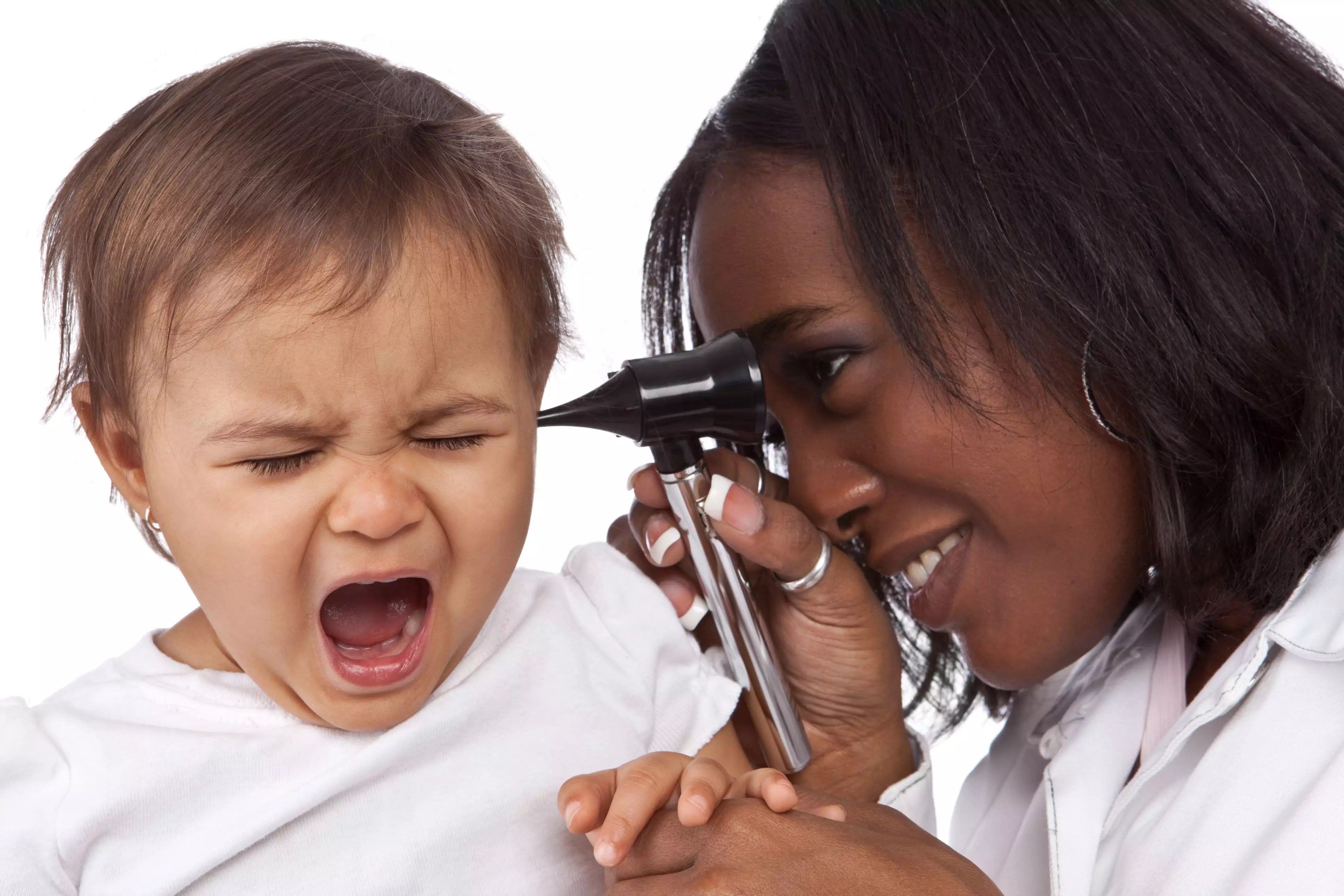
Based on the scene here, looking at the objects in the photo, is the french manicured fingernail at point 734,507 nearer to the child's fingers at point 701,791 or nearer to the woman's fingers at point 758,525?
the woman's fingers at point 758,525

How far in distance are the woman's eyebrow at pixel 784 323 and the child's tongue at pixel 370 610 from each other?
452 mm

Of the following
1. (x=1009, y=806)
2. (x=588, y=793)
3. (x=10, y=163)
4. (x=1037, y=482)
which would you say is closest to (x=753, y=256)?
(x=1037, y=482)

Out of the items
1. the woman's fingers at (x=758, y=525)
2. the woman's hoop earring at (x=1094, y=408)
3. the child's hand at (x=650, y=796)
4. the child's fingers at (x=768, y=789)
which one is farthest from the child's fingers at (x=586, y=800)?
the woman's hoop earring at (x=1094, y=408)

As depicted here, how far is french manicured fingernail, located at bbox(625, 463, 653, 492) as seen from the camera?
1.40 metres

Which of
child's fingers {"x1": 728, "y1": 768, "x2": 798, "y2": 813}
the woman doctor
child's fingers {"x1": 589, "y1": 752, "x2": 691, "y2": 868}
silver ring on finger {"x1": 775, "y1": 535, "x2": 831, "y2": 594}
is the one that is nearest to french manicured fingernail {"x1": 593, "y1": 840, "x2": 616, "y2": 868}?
child's fingers {"x1": 589, "y1": 752, "x2": 691, "y2": 868}

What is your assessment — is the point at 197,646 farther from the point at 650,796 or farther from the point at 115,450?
the point at 650,796

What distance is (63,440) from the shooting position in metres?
1.42

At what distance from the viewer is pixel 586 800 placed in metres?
1.07

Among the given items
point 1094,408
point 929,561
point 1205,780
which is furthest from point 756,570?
point 1205,780

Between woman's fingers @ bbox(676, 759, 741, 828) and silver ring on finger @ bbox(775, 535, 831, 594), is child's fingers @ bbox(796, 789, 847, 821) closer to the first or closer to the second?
woman's fingers @ bbox(676, 759, 741, 828)

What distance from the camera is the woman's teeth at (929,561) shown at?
149cm

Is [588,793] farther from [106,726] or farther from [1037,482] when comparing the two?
[1037,482]

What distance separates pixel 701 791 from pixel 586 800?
10 centimetres

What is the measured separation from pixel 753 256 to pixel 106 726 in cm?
80
